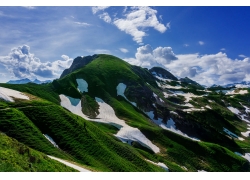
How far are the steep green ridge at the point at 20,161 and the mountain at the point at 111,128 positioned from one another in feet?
40.9

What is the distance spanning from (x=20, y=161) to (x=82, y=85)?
128250mm

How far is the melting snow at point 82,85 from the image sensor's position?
15198cm

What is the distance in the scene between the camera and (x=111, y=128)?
101 meters

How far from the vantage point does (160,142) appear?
100188 millimetres

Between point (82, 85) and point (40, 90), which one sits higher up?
point (82, 85)

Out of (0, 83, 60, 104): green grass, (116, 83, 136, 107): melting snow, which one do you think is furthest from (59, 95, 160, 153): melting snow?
(116, 83, 136, 107): melting snow

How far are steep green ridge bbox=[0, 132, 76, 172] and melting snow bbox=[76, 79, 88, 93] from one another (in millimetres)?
114870

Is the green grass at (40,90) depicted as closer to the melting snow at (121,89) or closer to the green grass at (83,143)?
the melting snow at (121,89)

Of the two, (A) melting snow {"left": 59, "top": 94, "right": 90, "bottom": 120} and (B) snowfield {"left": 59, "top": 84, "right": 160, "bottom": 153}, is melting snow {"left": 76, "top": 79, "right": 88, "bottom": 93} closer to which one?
(B) snowfield {"left": 59, "top": 84, "right": 160, "bottom": 153}

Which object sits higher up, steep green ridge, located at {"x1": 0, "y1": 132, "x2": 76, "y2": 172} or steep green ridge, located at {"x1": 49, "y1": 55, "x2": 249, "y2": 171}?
steep green ridge, located at {"x1": 49, "y1": 55, "x2": 249, "y2": 171}

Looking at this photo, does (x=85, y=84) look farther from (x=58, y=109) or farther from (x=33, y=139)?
(x=33, y=139)

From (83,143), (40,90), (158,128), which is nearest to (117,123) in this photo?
(158,128)

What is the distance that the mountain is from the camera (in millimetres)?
56969

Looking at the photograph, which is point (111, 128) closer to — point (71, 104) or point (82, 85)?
point (71, 104)
